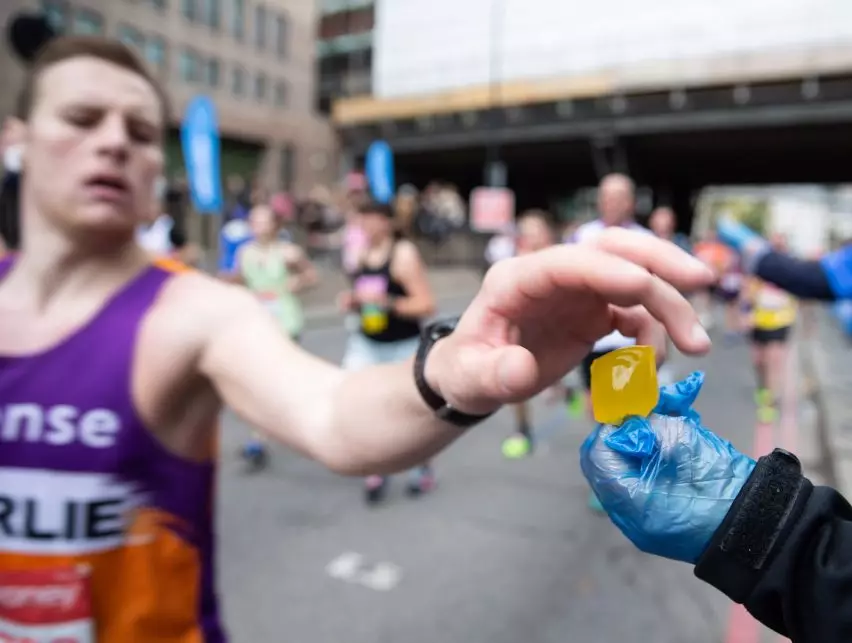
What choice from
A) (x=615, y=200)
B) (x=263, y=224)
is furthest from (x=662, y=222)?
(x=263, y=224)

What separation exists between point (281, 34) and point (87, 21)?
10.0m

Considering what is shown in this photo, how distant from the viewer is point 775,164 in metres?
29.2

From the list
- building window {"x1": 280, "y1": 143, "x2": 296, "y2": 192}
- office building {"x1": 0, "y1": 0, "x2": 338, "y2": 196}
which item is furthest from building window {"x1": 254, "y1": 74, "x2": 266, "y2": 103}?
building window {"x1": 280, "y1": 143, "x2": 296, "y2": 192}

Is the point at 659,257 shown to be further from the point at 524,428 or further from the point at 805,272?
Answer: the point at 524,428

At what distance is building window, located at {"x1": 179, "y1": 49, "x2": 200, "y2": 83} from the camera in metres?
24.8

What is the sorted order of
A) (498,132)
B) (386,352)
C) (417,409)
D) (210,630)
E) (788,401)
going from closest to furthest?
1. (417,409)
2. (210,630)
3. (386,352)
4. (788,401)
5. (498,132)

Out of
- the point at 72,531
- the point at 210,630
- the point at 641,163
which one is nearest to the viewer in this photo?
the point at 72,531

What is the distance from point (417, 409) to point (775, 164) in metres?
32.6

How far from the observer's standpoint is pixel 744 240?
12.8 ft

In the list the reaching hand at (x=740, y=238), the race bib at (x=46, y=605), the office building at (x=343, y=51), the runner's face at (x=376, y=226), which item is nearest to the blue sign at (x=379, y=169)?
the office building at (x=343, y=51)

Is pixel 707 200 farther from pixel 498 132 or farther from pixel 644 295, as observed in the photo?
pixel 644 295

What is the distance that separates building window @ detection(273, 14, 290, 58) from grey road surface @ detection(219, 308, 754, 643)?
27537 millimetres

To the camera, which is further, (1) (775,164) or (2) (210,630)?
(1) (775,164)

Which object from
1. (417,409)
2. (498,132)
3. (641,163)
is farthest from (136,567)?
(641,163)
